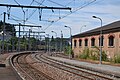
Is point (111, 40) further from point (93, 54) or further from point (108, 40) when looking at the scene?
point (93, 54)

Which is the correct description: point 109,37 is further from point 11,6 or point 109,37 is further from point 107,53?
point 11,6

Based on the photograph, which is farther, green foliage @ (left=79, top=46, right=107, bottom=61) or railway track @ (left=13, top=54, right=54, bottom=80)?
green foliage @ (left=79, top=46, right=107, bottom=61)

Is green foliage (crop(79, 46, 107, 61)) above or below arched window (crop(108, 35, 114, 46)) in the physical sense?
below

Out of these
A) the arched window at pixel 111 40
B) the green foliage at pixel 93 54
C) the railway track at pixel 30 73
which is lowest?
the railway track at pixel 30 73

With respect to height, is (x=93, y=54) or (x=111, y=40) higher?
(x=111, y=40)

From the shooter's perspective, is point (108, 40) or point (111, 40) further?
point (108, 40)

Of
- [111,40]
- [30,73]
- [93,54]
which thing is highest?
[111,40]

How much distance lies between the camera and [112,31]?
46844 mm

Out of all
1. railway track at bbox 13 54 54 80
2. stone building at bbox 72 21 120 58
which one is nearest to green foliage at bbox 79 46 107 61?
stone building at bbox 72 21 120 58

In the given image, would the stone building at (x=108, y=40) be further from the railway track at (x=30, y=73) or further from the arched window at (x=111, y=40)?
the railway track at (x=30, y=73)

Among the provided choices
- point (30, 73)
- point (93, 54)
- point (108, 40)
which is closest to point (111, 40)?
point (108, 40)

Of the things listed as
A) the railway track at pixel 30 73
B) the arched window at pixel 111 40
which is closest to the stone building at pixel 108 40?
the arched window at pixel 111 40

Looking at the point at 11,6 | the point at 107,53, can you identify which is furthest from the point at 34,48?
the point at 11,6

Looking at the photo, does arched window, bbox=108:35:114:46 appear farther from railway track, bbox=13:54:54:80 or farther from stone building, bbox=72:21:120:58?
railway track, bbox=13:54:54:80
